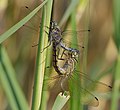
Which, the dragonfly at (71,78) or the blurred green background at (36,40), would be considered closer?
the dragonfly at (71,78)

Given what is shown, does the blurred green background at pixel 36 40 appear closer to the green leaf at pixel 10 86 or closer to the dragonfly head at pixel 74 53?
the dragonfly head at pixel 74 53

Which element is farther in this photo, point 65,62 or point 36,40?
point 36,40

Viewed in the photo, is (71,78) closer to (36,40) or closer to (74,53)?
(74,53)

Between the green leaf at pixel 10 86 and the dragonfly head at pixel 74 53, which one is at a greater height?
the dragonfly head at pixel 74 53

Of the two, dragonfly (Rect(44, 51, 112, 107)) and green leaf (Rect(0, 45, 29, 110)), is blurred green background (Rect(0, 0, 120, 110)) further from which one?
green leaf (Rect(0, 45, 29, 110))

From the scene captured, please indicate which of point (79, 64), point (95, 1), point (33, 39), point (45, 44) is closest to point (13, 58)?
point (33, 39)

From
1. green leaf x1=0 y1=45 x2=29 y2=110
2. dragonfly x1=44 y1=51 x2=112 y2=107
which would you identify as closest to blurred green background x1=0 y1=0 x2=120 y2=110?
dragonfly x1=44 y1=51 x2=112 y2=107

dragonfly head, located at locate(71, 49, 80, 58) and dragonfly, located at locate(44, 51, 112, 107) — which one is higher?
dragonfly head, located at locate(71, 49, 80, 58)

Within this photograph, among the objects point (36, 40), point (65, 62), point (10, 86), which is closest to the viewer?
point (10, 86)

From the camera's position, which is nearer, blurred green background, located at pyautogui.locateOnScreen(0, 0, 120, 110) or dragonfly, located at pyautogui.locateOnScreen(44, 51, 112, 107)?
dragonfly, located at pyautogui.locateOnScreen(44, 51, 112, 107)

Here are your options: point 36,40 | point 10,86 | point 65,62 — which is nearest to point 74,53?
point 65,62

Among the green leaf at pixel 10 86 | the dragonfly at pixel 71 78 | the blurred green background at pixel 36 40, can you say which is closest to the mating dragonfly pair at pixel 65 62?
the dragonfly at pixel 71 78

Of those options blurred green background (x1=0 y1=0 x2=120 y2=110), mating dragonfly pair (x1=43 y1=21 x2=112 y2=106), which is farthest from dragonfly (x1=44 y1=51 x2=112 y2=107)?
blurred green background (x1=0 y1=0 x2=120 y2=110)
